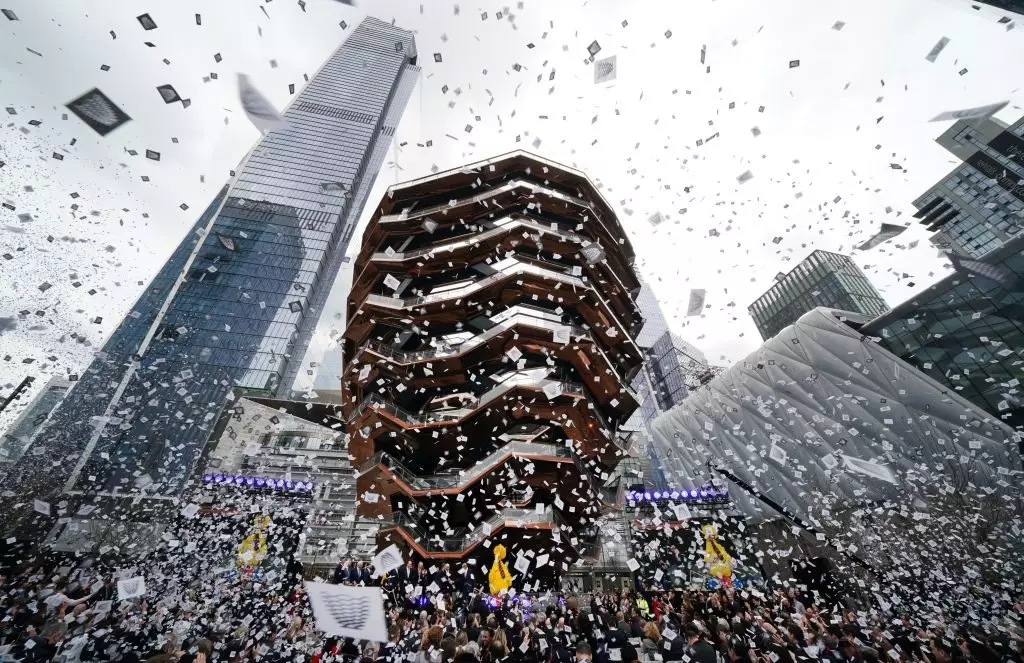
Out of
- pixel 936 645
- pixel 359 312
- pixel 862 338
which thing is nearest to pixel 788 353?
pixel 862 338

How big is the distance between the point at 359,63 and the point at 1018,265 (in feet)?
429

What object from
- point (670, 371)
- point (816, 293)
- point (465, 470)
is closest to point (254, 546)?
point (465, 470)

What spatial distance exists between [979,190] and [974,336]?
194ft

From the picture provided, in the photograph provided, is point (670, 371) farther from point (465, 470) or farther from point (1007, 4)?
point (1007, 4)

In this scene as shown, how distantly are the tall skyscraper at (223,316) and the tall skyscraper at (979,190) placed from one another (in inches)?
3547

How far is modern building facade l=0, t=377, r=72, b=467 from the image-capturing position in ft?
215

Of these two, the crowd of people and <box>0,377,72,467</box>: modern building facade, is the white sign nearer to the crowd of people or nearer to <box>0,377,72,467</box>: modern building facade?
the crowd of people

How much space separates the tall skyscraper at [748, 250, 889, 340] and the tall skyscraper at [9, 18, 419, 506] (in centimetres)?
9625

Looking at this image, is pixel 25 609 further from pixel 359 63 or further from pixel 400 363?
pixel 359 63

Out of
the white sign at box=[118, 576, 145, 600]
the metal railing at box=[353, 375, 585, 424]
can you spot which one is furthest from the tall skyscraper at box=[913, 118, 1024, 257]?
the white sign at box=[118, 576, 145, 600]

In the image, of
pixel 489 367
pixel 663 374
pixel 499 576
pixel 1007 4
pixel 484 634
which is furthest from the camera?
pixel 663 374

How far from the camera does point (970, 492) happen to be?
18094 millimetres

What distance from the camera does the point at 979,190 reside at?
5756 centimetres

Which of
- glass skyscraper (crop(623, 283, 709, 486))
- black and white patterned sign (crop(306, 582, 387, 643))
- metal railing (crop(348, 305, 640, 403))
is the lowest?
black and white patterned sign (crop(306, 582, 387, 643))
